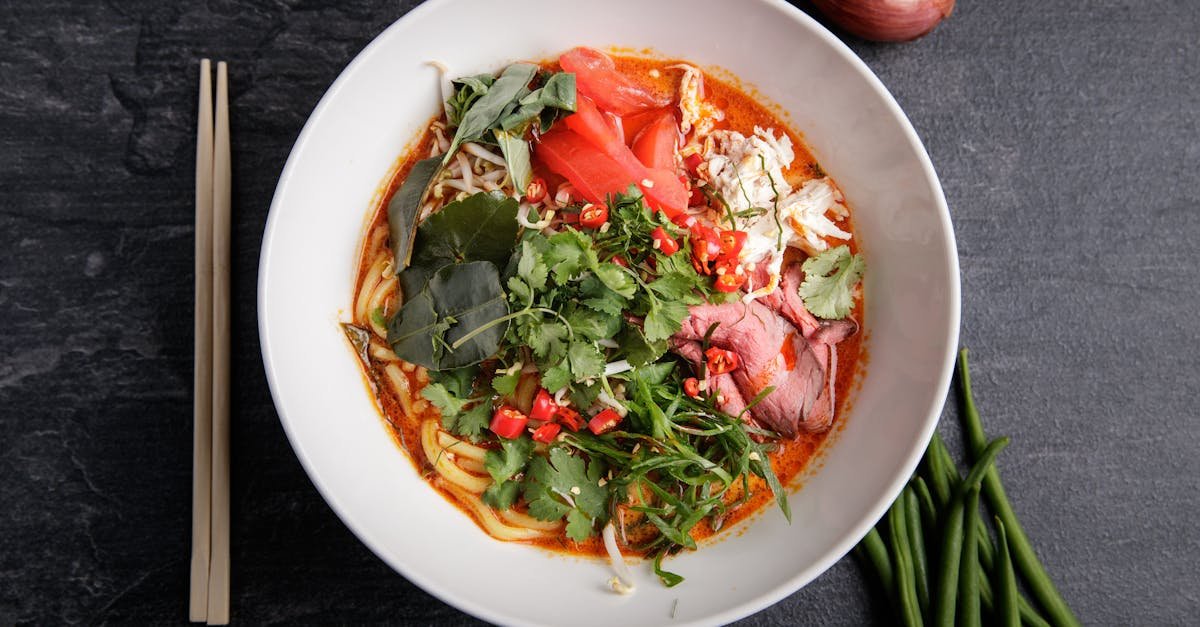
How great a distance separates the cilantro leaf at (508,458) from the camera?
2803mm

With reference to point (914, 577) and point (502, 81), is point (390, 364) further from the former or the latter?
point (914, 577)

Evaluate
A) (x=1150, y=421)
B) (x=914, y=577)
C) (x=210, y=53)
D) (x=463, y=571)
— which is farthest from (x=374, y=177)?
(x=1150, y=421)

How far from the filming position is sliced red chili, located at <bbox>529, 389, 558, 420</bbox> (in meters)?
2.74

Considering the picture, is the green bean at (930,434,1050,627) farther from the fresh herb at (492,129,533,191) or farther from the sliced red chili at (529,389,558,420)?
the fresh herb at (492,129,533,191)

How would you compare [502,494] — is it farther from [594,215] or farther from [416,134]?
[416,134]

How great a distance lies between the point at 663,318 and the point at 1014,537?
5.88 ft

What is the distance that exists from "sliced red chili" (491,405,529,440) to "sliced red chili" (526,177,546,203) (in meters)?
0.80

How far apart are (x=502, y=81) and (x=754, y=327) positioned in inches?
51.7

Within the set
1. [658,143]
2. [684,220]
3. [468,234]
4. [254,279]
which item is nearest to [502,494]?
[468,234]

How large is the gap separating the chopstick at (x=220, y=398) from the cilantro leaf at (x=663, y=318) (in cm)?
170

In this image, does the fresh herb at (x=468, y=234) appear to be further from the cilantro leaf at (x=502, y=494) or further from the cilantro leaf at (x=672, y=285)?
the cilantro leaf at (x=502, y=494)

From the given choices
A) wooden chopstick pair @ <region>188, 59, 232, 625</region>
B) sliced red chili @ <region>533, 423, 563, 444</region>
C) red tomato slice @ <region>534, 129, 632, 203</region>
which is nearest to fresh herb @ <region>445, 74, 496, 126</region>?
red tomato slice @ <region>534, 129, 632, 203</region>

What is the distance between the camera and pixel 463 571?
2.78 m

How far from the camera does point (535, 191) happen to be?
288 centimetres
